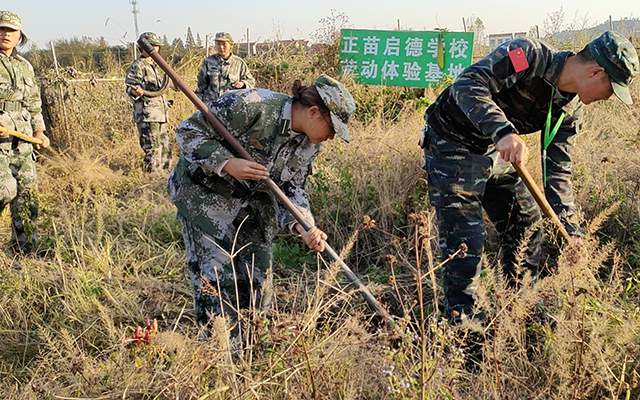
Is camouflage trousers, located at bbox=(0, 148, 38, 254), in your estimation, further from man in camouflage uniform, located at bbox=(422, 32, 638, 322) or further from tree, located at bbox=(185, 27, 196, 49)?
tree, located at bbox=(185, 27, 196, 49)

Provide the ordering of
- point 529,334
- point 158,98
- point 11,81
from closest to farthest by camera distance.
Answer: point 529,334 → point 11,81 → point 158,98

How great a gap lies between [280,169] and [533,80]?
1.19 metres

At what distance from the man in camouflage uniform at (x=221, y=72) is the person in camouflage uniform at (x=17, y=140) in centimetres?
298

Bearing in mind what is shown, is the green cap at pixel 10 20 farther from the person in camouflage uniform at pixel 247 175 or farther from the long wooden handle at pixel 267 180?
the person in camouflage uniform at pixel 247 175

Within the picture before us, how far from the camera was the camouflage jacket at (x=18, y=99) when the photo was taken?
13.3ft

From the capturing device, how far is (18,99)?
4145 millimetres

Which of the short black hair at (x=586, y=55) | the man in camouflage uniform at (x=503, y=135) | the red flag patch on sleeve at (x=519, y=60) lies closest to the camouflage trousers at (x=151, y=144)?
the man in camouflage uniform at (x=503, y=135)

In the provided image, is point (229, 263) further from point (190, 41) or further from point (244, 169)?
point (190, 41)

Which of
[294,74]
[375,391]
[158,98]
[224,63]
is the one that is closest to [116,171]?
[158,98]

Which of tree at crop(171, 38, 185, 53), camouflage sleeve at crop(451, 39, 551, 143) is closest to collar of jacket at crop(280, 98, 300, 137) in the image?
camouflage sleeve at crop(451, 39, 551, 143)

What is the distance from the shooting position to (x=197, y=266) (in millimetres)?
2578

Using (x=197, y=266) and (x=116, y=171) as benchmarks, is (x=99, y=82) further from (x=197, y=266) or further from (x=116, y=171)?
(x=197, y=266)

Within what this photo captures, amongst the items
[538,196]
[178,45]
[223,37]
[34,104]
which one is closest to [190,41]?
[178,45]

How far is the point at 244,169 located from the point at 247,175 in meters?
0.03
